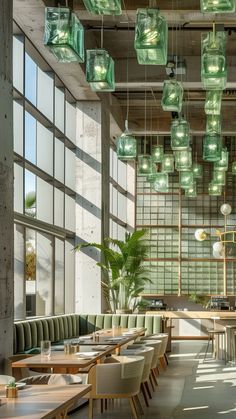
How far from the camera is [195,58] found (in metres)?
13.2

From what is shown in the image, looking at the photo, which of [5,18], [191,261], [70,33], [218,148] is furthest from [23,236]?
[191,261]

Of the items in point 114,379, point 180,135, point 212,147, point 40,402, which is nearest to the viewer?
point 40,402

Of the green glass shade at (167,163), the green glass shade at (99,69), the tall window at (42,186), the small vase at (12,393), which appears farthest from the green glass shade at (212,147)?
the small vase at (12,393)

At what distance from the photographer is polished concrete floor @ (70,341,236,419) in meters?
7.30

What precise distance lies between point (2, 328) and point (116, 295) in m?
6.55

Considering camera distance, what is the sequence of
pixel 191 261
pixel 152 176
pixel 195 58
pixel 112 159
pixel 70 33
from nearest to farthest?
pixel 70 33 < pixel 152 176 < pixel 195 58 < pixel 112 159 < pixel 191 261

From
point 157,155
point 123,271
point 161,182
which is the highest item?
point 157,155

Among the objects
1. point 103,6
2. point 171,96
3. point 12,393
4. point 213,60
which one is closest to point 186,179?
point 171,96

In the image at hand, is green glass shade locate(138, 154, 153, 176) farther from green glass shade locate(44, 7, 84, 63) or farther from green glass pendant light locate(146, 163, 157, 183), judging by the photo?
green glass shade locate(44, 7, 84, 63)

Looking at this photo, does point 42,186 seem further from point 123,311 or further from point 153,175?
point 123,311

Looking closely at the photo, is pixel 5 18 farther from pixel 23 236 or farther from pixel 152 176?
pixel 152 176

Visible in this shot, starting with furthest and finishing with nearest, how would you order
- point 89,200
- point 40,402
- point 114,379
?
point 89,200
point 114,379
point 40,402

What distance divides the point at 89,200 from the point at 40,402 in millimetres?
9619

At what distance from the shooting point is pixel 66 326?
11.7m
